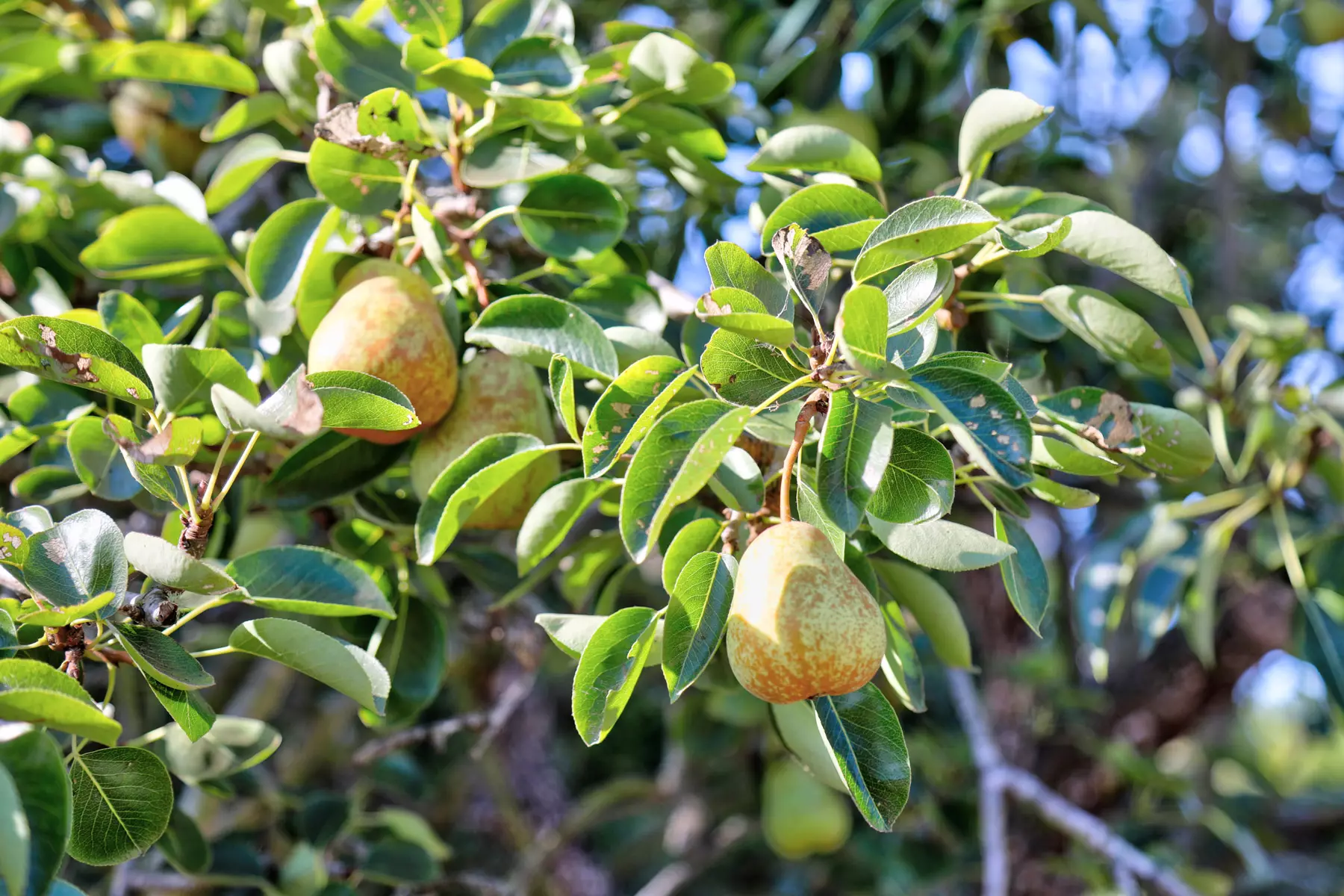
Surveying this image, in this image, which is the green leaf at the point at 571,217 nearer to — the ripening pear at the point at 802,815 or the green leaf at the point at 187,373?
the green leaf at the point at 187,373

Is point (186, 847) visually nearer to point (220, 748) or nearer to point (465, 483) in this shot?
point (220, 748)

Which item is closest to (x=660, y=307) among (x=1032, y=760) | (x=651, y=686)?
(x=651, y=686)

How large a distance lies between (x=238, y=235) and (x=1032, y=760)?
7.72 ft

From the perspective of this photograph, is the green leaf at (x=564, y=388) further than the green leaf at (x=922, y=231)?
Yes

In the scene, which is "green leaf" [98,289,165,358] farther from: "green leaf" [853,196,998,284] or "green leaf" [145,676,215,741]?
"green leaf" [853,196,998,284]

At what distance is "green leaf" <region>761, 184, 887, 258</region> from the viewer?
0.98m

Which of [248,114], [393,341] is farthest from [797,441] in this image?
[248,114]

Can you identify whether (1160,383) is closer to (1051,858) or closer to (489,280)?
(489,280)

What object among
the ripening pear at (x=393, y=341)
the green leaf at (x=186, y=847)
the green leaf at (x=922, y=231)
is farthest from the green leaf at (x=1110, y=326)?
the green leaf at (x=186, y=847)

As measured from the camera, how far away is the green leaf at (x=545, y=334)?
999 millimetres

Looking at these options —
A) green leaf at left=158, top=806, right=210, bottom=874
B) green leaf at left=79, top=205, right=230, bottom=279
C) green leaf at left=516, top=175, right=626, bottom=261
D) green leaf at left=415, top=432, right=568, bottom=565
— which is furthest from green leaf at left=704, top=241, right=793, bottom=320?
green leaf at left=158, top=806, right=210, bottom=874

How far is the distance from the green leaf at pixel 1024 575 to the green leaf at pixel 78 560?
73 cm

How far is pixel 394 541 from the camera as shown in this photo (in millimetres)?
1227

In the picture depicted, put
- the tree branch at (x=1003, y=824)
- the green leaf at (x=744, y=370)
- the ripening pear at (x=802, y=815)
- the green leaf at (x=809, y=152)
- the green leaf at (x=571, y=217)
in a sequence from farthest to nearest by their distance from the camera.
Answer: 1. the ripening pear at (x=802, y=815)
2. the tree branch at (x=1003, y=824)
3. the green leaf at (x=571, y=217)
4. the green leaf at (x=809, y=152)
5. the green leaf at (x=744, y=370)
